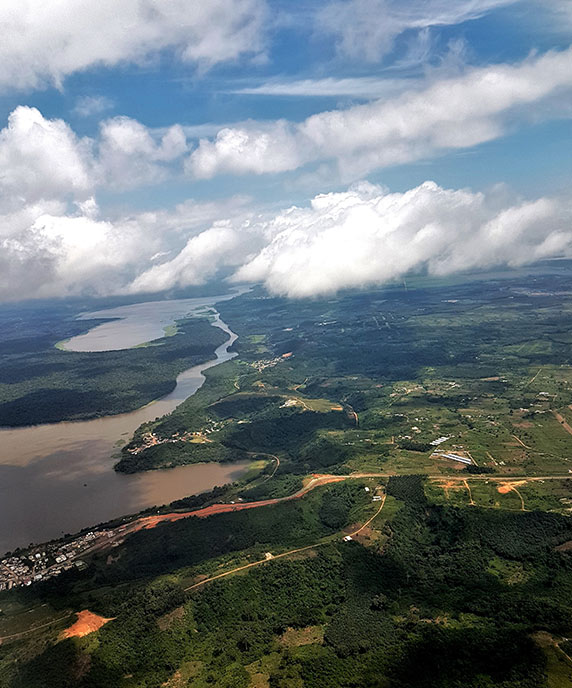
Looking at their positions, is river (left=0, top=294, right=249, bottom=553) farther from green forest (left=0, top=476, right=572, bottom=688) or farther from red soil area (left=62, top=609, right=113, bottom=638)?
red soil area (left=62, top=609, right=113, bottom=638)

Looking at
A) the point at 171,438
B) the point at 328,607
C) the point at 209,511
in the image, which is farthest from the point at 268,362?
the point at 328,607

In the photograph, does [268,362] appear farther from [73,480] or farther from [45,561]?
[45,561]

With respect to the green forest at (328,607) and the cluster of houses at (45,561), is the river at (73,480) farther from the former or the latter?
the green forest at (328,607)

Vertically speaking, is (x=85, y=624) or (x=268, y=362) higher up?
(x=85, y=624)

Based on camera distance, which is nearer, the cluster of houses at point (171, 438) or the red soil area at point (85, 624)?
the red soil area at point (85, 624)

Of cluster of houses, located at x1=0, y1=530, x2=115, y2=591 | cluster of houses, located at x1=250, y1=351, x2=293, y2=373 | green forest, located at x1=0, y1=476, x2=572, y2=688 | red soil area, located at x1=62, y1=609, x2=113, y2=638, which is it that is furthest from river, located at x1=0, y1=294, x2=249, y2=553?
cluster of houses, located at x1=250, y1=351, x2=293, y2=373

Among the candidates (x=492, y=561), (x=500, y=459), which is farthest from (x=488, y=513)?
(x=500, y=459)

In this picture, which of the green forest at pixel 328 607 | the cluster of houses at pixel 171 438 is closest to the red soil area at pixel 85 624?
the green forest at pixel 328 607
